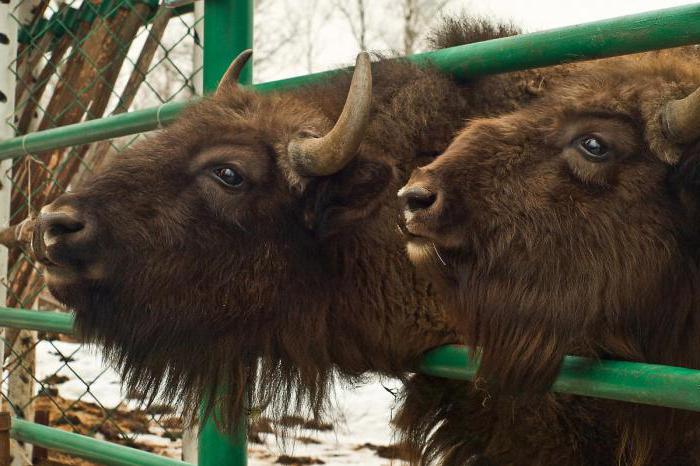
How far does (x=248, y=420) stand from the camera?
10.4ft

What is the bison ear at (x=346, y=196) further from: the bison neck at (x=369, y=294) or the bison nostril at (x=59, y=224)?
the bison nostril at (x=59, y=224)

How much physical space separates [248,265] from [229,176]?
0.32m

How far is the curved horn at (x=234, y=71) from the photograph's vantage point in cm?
313

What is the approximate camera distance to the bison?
229 centimetres

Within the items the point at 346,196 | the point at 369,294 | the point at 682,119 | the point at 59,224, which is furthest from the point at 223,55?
the point at 682,119

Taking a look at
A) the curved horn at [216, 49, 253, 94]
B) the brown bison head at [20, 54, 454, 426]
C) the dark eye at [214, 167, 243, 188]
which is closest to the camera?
the brown bison head at [20, 54, 454, 426]

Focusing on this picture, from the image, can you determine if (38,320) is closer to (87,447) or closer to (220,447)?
(87,447)

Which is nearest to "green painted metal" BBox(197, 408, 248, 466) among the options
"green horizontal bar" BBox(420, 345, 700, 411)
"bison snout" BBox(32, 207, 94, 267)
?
"bison snout" BBox(32, 207, 94, 267)

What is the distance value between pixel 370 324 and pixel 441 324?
9.6 inches

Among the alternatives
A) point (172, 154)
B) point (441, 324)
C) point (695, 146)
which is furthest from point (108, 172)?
point (695, 146)

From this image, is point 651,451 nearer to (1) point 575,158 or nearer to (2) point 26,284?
(1) point 575,158

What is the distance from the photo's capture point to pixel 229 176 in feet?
9.75

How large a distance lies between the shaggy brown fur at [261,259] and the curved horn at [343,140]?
3.4 inches

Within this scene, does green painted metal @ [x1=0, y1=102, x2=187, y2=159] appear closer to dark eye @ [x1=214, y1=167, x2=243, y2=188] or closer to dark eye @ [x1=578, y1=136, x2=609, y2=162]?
dark eye @ [x1=214, y1=167, x2=243, y2=188]
